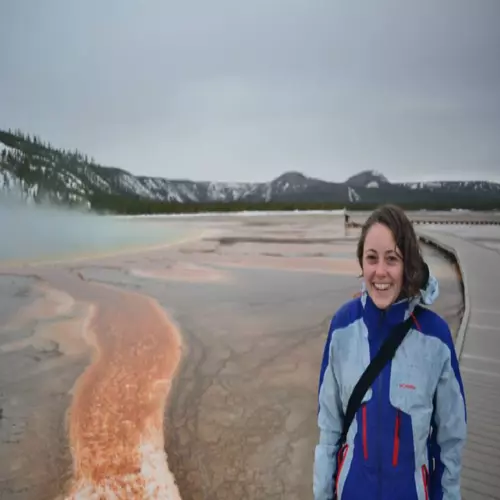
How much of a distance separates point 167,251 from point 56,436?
619 inches

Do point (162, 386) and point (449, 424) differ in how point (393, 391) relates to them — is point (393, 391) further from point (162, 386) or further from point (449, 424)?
point (162, 386)

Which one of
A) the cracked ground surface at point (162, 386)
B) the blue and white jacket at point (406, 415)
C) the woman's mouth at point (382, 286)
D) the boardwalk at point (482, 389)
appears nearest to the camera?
the blue and white jacket at point (406, 415)

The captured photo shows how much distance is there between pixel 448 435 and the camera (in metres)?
1.69

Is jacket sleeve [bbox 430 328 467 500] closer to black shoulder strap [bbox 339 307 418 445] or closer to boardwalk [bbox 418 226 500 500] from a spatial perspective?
black shoulder strap [bbox 339 307 418 445]

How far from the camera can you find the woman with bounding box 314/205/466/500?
166 cm

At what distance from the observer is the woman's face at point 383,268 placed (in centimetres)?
175

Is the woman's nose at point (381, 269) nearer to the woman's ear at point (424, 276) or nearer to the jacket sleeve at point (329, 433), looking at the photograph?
the woman's ear at point (424, 276)

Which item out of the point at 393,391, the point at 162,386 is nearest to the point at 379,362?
the point at 393,391

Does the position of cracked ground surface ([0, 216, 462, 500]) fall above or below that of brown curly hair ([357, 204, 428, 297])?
below

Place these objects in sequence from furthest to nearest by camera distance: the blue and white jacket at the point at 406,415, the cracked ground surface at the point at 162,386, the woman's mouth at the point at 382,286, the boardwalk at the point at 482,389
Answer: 1. the cracked ground surface at the point at 162,386
2. the boardwalk at the point at 482,389
3. the woman's mouth at the point at 382,286
4. the blue and white jacket at the point at 406,415

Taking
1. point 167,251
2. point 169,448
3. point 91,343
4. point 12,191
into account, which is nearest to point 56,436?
point 169,448

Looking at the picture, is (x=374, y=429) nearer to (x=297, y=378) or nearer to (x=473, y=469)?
(x=473, y=469)

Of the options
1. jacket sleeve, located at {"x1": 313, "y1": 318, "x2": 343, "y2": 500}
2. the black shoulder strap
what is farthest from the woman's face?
jacket sleeve, located at {"x1": 313, "y1": 318, "x2": 343, "y2": 500}

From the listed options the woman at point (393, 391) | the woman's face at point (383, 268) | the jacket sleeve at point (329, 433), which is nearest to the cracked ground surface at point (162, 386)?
the jacket sleeve at point (329, 433)
